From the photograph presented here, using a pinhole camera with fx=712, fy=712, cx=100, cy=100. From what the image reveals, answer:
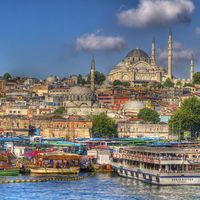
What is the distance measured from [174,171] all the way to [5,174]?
921 centimetres

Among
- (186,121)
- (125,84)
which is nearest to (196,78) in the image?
(125,84)

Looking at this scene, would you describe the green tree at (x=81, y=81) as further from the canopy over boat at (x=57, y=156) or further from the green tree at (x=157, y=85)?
the canopy over boat at (x=57, y=156)

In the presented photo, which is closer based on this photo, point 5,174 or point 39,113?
point 5,174

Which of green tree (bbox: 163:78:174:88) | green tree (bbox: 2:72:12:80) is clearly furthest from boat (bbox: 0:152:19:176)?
green tree (bbox: 2:72:12:80)

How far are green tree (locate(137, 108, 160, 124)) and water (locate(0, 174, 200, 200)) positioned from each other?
132ft

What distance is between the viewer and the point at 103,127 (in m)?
66.6

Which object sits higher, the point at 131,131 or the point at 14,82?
the point at 14,82

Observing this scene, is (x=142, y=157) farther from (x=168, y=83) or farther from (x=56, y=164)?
(x=168, y=83)

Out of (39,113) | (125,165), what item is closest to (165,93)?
(39,113)

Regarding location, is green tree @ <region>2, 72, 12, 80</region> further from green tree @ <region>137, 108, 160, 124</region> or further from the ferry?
the ferry

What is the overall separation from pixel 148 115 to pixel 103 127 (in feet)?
34.8

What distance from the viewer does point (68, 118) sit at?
226 feet

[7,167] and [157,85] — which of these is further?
[157,85]

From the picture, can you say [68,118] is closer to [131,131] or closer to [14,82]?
[131,131]
